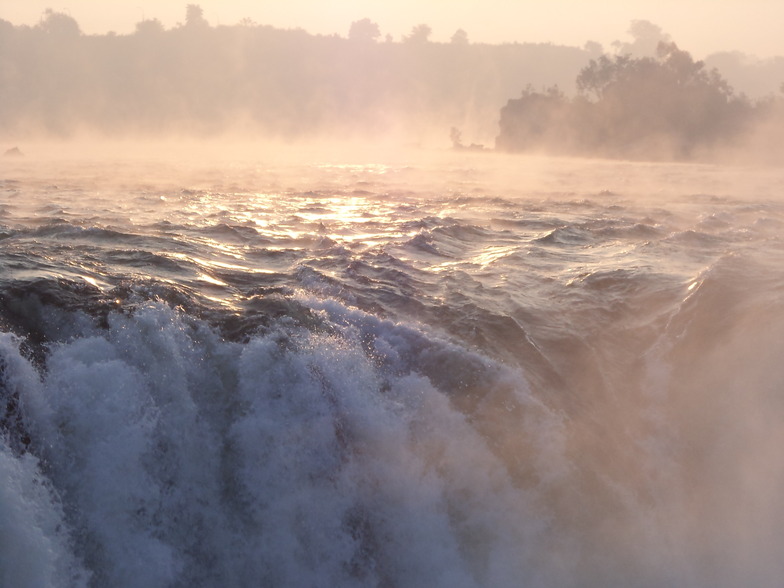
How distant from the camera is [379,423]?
14.1ft

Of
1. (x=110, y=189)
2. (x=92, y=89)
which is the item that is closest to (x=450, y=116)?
(x=92, y=89)

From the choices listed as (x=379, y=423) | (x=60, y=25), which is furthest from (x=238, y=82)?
(x=379, y=423)

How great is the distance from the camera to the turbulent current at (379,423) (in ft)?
12.1

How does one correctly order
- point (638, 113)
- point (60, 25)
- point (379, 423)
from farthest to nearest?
point (60, 25), point (638, 113), point (379, 423)

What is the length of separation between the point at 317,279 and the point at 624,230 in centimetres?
504

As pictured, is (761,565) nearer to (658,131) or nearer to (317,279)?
(317,279)

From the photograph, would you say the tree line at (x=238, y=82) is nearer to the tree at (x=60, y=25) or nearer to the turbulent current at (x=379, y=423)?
the tree at (x=60, y=25)

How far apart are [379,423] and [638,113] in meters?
35.3

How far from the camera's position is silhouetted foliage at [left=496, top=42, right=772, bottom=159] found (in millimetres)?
33594

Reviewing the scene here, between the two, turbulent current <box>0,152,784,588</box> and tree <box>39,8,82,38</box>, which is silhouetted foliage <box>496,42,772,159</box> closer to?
turbulent current <box>0,152,784,588</box>

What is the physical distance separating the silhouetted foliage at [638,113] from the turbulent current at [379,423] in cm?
2970

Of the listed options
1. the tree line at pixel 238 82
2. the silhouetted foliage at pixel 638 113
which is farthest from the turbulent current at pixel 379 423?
the tree line at pixel 238 82

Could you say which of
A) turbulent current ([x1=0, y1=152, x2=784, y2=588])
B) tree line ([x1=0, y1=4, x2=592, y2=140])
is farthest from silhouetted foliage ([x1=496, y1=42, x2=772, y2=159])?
turbulent current ([x1=0, y1=152, x2=784, y2=588])

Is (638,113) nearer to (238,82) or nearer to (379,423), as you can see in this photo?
(379,423)
